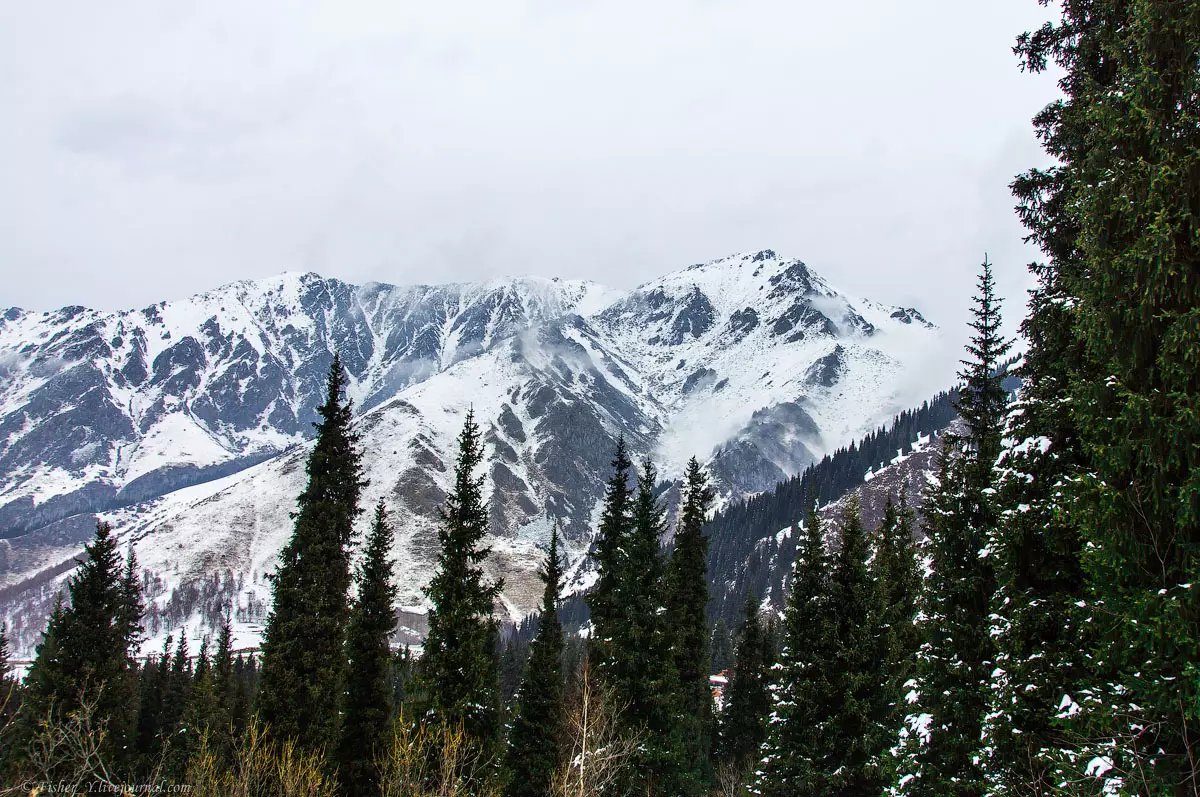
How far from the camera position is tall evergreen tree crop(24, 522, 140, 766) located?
27891 millimetres

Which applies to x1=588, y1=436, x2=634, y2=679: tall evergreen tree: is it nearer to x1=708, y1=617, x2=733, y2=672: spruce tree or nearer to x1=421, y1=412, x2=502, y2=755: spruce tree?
x1=421, y1=412, x2=502, y2=755: spruce tree

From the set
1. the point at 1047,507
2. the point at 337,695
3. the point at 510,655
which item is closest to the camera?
the point at 1047,507

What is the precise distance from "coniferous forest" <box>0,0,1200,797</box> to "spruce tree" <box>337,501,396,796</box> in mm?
111

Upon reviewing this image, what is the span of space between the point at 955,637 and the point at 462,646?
52.0 ft

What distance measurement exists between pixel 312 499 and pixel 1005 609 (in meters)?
23.7

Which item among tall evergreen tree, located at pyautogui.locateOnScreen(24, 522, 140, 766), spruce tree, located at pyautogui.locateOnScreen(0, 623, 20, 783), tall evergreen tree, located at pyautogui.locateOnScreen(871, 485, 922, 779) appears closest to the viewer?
tall evergreen tree, located at pyautogui.locateOnScreen(871, 485, 922, 779)

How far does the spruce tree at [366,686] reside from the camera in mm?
28625

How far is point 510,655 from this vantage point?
7962 centimetres

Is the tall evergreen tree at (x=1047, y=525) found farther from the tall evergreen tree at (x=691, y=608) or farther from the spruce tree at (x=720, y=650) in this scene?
the spruce tree at (x=720, y=650)

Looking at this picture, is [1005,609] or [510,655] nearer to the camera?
[1005,609]

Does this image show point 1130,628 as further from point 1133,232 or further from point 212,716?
point 212,716

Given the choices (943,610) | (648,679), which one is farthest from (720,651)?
(943,610)

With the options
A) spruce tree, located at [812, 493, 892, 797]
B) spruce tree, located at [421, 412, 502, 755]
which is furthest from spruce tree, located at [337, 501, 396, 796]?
spruce tree, located at [812, 493, 892, 797]

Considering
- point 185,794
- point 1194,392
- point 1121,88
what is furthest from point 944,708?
point 185,794
